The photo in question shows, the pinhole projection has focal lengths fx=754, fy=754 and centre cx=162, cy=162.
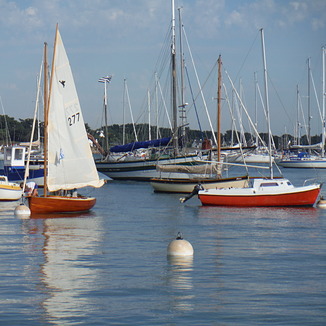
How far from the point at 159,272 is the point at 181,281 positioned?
155 cm

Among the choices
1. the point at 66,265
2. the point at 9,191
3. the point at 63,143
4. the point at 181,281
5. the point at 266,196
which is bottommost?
the point at 181,281

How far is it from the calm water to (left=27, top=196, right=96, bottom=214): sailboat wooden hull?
84 cm

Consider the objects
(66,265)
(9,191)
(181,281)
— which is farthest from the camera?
(9,191)

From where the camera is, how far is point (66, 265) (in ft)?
79.9

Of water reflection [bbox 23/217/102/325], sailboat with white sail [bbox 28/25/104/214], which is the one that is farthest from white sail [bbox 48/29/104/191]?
water reflection [bbox 23/217/102/325]

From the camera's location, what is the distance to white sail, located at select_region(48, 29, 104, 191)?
41.0 metres

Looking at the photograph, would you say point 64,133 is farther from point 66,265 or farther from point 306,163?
point 306,163

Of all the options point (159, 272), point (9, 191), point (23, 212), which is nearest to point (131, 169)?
point (9, 191)

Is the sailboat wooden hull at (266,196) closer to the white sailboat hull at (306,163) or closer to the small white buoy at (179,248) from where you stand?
the small white buoy at (179,248)

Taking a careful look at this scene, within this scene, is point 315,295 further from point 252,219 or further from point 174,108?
point 174,108

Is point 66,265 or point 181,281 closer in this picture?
point 181,281

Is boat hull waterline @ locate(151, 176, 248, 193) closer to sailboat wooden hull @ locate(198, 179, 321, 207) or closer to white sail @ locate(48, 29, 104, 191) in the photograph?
sailboat wooden hull @ locate(198, 179, 321, 207)

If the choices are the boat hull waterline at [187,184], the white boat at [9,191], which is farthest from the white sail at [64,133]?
the boat hull waterline at [187,184]

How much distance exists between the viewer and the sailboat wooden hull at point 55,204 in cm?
3956
